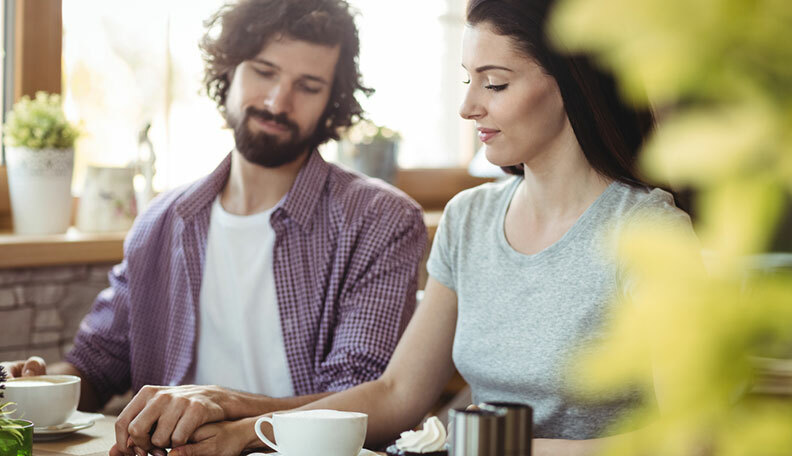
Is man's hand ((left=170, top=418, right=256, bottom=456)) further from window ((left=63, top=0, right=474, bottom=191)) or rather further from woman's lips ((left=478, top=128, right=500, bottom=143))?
window ((left=63, top=0, right=474, bottom=191))

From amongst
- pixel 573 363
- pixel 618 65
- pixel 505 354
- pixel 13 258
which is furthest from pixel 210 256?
pixel 618 65

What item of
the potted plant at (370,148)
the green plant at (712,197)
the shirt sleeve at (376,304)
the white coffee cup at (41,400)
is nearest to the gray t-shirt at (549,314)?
the shirt sleeve at (376,304)

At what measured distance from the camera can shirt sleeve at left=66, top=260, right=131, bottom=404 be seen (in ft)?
6.35

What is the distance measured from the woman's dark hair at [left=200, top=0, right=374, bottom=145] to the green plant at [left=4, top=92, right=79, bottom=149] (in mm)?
386

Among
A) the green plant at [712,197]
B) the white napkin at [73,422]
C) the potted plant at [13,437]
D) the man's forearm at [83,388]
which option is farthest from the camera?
the man's forearm at [83,388]

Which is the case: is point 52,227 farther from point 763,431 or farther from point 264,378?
point 763,431

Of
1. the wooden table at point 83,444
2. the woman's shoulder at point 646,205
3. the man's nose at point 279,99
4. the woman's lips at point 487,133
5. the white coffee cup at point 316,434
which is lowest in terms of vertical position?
the wooden table at point 83,444

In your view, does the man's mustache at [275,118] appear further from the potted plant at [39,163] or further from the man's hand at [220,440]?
the man's hand at [220,440]

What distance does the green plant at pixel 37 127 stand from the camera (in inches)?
89.7

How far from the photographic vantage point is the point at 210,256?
1996 millimetres

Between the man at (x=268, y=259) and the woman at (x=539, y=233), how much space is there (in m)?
0.28

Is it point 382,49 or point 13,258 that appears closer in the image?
point 13,258

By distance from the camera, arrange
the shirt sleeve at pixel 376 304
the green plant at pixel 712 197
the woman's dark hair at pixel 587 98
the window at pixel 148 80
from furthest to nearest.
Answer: the window at pixel 148 80 → the shirt sleeve at pixel 376 304 → the woman's dark hair at pixel 587 98 → the green plant at pixel 712 197

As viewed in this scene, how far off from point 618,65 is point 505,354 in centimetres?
117
